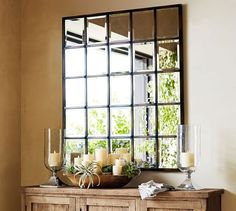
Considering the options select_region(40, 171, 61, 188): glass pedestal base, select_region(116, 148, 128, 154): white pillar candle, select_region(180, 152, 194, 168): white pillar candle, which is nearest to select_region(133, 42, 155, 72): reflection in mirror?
select_region(116, 148, 128, 154): white pillar candle

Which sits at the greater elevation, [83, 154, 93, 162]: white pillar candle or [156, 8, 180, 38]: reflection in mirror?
[156, 8, 180, 38]: reflection in mirror

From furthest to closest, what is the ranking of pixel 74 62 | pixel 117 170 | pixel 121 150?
1. pixel 74 62
2. pixel 121 150
3. pixel 117 170

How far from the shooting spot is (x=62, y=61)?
167 inches

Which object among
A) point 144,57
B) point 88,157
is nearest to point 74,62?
point 144,57

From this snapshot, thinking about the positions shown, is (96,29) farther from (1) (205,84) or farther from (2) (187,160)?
(2) (187,160)

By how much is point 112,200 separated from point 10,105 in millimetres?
1151

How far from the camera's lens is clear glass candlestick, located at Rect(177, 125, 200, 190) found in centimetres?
361

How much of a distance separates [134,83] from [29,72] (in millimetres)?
883

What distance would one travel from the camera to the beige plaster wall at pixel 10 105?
13.7 ft

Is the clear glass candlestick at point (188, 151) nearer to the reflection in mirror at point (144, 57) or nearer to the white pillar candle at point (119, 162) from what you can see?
the white pillar candle at point (119, 162)

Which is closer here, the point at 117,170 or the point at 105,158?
the point at 117,170

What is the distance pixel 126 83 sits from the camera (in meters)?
4.01

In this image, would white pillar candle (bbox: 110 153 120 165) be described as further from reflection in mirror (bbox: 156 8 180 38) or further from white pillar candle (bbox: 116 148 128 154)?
reflection in mirror (bbox: 156 8 180 38)

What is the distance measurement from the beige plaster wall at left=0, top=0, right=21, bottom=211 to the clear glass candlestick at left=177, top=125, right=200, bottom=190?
130 centimetres
